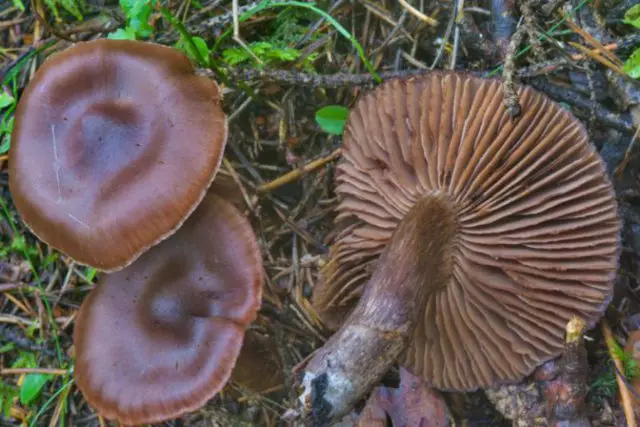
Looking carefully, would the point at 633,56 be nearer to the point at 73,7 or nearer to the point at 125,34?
the point at 125,34

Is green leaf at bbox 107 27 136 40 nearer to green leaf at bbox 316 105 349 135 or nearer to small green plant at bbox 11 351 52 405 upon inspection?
green leaf at bbox 316 105 349 135

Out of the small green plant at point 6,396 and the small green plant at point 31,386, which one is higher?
the small green plant at point 31,386

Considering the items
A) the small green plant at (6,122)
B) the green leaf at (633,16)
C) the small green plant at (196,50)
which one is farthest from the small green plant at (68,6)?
the green leaf at (633,16)

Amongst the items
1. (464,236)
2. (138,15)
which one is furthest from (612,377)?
(138,15)

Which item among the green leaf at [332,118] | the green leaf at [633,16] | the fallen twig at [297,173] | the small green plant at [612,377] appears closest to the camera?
the small green plant at [612,377]

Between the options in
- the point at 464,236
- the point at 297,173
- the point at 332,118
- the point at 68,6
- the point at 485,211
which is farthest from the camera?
the point at 68,6

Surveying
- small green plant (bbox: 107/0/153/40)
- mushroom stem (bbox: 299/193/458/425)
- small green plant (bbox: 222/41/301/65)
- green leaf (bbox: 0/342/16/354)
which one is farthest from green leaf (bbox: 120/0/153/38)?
green leaf (bbox: 0/342/16/354)

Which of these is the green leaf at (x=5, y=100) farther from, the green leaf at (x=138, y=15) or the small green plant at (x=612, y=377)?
the small green plant at (x=612, y=377)
